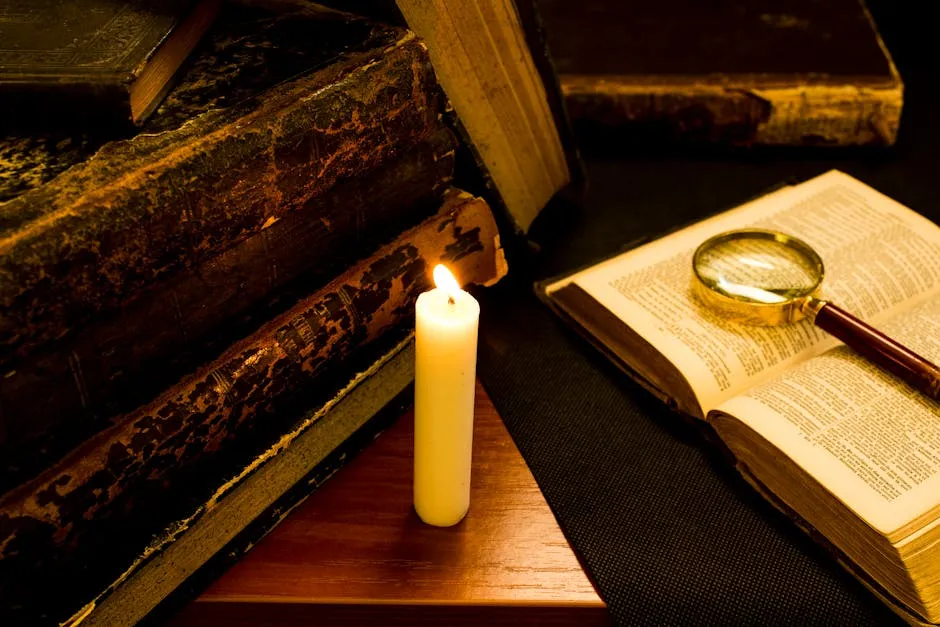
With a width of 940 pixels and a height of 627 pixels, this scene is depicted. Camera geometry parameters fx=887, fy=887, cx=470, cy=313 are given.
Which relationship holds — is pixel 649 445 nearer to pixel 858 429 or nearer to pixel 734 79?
pixel 858 429

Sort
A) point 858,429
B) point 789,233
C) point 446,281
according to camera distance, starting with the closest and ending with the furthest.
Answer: point 446,281, point 858,429, point 789,233

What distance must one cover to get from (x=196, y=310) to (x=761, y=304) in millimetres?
539

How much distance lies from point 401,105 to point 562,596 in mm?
438

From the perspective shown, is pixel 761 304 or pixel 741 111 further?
pixel 741 111

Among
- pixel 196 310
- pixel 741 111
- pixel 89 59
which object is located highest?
pixel 89 59

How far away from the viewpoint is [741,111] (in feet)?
4.06

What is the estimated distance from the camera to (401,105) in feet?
2.57

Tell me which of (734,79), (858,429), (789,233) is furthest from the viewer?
(734,79)

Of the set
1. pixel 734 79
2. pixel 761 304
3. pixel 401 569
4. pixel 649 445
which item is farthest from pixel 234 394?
pixel 734 79

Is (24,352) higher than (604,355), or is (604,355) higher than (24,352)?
(24,352)

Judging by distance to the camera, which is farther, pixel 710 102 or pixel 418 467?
pixel 710 102

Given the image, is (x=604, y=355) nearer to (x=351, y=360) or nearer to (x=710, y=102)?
(x=351, y=360)

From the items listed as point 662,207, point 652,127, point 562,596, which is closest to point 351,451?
point 562,596

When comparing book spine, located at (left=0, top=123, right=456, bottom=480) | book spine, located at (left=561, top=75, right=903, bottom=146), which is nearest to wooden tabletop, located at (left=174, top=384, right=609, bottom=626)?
book spine, located at (left=0, top=123, right=456, bottom=480)
